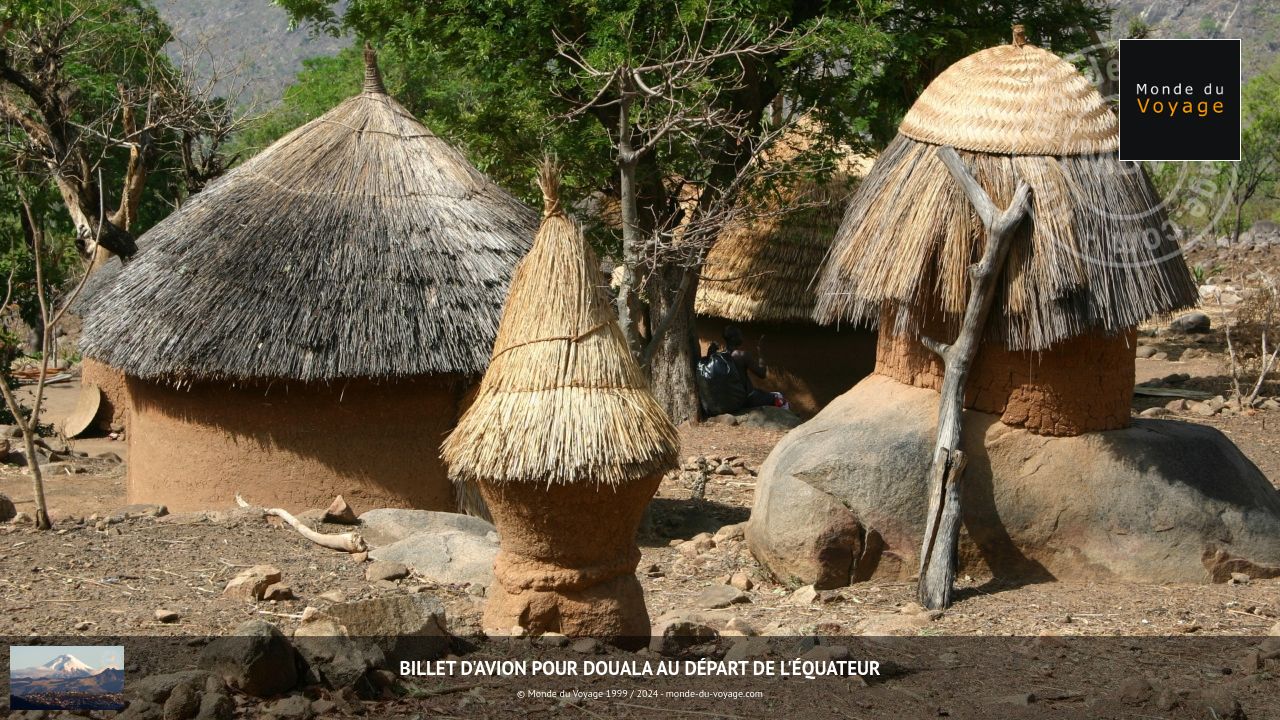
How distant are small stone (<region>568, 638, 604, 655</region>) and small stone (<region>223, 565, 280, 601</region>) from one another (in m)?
1.66

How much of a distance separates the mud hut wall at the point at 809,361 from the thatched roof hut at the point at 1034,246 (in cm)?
725

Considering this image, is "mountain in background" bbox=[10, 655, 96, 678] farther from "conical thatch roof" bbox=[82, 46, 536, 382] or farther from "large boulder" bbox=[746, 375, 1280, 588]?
"conical thatch roof" bbox=[82, 46, 536, 382]

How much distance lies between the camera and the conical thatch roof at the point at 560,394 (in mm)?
5258

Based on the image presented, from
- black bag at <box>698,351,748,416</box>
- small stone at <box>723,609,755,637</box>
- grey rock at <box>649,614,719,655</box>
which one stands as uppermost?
black bag at <box>698,351,748,416</box>

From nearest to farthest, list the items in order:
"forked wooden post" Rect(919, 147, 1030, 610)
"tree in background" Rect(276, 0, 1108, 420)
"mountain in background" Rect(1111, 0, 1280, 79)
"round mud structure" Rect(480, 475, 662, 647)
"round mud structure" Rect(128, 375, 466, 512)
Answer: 1. "round mud structure" Rect(480, 475, 662, 647)
2. "forked wooden post" Rect(919, 147, 1030, 610)
3. "round mud structure" Rect(128, 375, 466, 512)
4. "tree in background" Rect(276, 0, 1108, 420)
5. "mountain in background" Rect(1111, 0, 1280, 79)

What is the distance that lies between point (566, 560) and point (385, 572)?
1.70 m

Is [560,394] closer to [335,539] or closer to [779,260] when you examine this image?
[335,539]

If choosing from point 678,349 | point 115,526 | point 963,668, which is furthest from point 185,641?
point 678,349

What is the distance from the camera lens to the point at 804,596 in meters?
7.14

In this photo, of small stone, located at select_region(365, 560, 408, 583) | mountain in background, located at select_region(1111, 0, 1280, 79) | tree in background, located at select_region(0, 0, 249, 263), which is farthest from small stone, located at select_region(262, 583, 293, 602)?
mountain in background, located at select_region(1111, 0, 1280, 79)

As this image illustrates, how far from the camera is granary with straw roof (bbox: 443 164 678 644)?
17.3 ft

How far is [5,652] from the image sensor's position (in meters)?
5.00

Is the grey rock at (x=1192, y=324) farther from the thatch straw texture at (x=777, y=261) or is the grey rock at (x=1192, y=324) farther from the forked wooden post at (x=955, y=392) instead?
the forked wooden post at (x=955, y=392)

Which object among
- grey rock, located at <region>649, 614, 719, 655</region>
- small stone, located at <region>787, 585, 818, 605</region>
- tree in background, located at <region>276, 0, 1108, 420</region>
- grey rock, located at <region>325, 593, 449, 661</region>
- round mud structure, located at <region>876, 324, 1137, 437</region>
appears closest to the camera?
grey rock, located at <region>325, 593, 449, 661</region>
